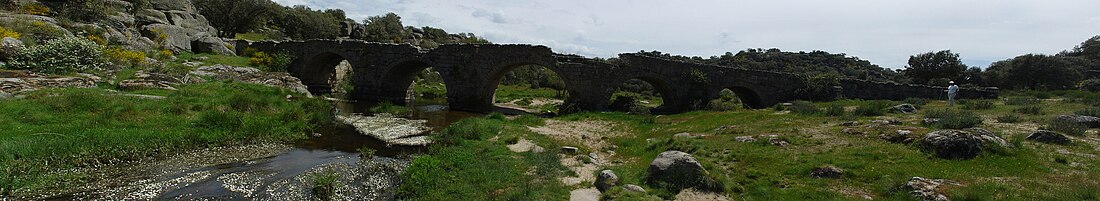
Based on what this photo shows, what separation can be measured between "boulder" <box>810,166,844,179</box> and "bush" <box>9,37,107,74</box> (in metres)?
24.1

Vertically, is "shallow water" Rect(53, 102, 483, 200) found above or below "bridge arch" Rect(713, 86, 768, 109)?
below

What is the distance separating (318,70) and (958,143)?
37688 mm

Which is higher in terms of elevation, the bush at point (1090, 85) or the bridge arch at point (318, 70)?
the bush at point (1090, 85)

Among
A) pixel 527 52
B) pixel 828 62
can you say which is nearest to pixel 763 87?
pixel 527 52

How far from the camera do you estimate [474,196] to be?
9664 mm

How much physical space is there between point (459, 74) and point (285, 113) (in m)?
13.9

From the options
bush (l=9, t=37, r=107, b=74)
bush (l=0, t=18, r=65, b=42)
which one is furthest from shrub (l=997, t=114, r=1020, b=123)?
bush (l=0, t=18, r=65, b=42)

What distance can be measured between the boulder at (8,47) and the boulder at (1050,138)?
100 ft

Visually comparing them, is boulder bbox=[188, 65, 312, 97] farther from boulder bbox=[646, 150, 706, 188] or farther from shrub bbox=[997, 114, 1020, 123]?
shrub bbox=[997, 114, 1020, 123]

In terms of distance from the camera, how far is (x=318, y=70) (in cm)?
3822

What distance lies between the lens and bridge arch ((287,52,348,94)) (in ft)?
120

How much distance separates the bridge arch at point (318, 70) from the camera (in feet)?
120

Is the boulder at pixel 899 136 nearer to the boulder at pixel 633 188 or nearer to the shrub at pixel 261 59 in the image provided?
the boulder at pixel 633 188

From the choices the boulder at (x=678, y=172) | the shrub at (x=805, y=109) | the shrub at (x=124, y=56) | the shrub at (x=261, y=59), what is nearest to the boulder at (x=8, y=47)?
the shrub at (x=124, y=56)
